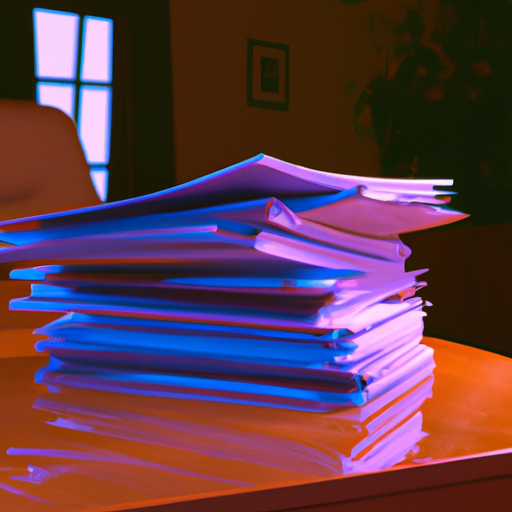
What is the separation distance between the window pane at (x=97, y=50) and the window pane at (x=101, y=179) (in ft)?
1.72

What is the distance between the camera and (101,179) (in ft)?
11.5

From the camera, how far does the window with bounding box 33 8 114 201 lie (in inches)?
126

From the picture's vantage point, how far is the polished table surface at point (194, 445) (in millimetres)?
222

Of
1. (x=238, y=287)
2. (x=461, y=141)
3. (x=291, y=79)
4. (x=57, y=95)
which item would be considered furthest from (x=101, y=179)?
(x=238, y=287)

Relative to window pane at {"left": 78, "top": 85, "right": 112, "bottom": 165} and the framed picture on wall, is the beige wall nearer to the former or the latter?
the framed picture on wall

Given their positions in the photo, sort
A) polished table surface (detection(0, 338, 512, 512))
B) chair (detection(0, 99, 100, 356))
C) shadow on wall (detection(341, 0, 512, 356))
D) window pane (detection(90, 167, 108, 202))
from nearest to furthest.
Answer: polished table surface (detection(0, 338, 512, 512))
chair (detection(0, 99, 100, 356))
shadow on wall (detection(341, 0, 512, 356))
window pane (detection(90, 167, 108, 202))

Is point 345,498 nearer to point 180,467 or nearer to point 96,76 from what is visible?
point 180,467

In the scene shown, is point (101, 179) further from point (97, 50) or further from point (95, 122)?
point (97, 50)

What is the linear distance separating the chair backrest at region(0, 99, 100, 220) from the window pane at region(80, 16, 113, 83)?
168cm

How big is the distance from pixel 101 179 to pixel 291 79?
150 cm

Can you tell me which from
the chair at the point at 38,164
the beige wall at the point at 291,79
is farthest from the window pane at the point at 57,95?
the chair at the point at 38,164

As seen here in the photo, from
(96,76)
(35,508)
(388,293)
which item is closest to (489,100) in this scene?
(96,76)

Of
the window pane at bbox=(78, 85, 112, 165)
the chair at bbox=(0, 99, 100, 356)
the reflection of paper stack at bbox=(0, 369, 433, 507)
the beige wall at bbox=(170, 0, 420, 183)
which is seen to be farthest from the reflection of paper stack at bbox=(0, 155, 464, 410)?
the beige wall at bbox=(170, 0, 420, 183)

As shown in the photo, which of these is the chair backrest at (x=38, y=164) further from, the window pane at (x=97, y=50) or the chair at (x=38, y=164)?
the window pane at (x=97, y=50)
